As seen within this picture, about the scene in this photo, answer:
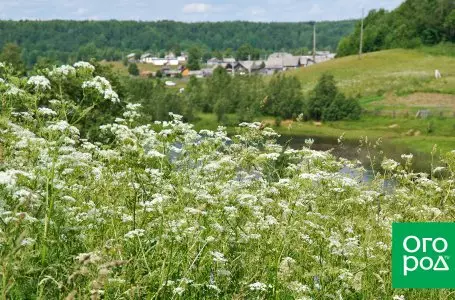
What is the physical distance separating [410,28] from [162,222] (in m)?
170

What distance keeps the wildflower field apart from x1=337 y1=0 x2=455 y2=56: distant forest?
518 ft

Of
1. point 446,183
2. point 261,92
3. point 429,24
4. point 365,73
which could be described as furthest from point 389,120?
point 446,183

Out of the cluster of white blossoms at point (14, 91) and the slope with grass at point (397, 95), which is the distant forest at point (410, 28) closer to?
the slope with grass at point (397, 95)

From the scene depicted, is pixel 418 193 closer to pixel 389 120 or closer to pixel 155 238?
pixel 155 238

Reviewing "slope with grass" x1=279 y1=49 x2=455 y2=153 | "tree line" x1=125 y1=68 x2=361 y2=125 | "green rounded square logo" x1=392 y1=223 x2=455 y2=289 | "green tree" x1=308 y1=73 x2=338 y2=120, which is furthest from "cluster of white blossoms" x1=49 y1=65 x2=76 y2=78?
"green tree" x1=308 y1=73 x2=338 y2=120

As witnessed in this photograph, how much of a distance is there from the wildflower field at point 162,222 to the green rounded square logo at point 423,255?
10.0 inches

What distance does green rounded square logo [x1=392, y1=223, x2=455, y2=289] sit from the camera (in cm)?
689

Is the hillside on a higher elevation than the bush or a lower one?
higher

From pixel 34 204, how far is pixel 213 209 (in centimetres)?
199

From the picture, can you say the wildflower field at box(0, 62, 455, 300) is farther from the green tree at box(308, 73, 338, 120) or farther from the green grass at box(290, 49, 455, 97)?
the green grass at box(290, 49, 455, 97)

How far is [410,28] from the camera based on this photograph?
165625mm

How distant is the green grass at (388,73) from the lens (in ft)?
402

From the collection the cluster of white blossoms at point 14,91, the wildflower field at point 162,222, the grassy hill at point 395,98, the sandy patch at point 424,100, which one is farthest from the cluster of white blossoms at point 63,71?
the sandy patch at point 424,100

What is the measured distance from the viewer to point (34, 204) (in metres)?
6.43
